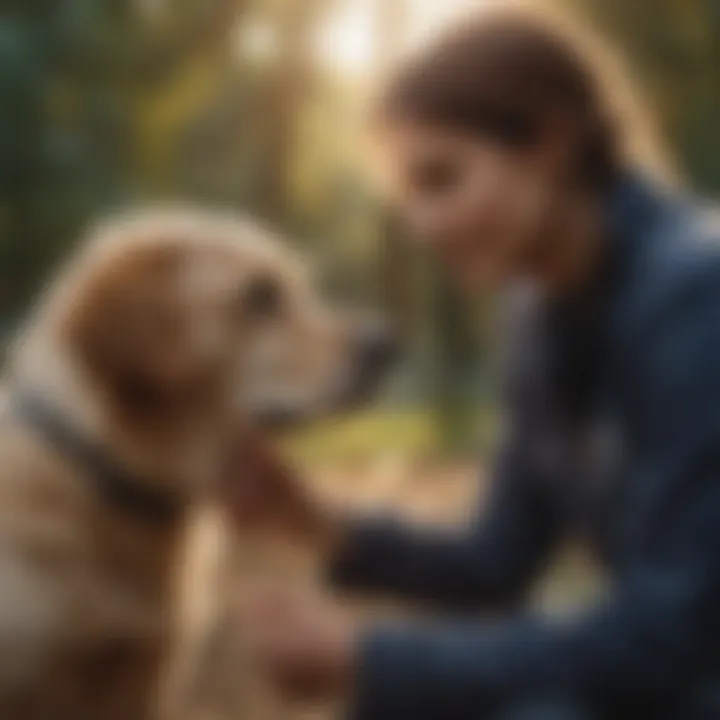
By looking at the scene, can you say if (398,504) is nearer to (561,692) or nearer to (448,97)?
(561,692)

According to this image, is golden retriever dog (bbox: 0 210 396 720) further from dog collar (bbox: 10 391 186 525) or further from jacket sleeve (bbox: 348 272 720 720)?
jacket sleeve (bbox: 348 272 720 720)

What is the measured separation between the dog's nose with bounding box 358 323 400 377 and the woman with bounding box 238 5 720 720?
0.06m

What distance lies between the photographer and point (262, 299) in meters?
0.83

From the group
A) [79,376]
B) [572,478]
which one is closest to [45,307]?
[79,376]

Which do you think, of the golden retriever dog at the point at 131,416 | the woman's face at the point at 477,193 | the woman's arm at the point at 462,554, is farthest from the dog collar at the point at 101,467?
the woman's face at the point at 477,193

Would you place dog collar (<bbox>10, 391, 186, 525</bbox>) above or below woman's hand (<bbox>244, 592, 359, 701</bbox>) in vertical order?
above

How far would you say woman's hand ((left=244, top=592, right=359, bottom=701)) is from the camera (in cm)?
73

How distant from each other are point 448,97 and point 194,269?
0.21 meters

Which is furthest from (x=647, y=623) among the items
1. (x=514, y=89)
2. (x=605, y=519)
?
(x=514, y=89)

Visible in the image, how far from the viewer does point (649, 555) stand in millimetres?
718

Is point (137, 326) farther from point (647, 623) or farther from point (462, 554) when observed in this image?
point (647, 623)

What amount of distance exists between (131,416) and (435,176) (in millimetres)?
264

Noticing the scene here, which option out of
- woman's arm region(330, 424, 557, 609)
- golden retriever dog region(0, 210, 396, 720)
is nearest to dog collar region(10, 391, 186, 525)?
golden retriever dog region(0, 210, 396, 720)

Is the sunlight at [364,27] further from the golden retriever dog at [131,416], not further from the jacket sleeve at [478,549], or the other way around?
the jacket sleeve at [478,549]
